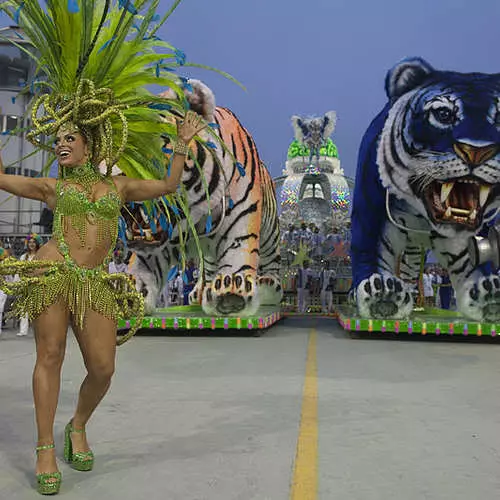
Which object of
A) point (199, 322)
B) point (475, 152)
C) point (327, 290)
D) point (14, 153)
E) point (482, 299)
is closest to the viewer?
point (475, 152)

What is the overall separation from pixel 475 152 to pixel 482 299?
171cm

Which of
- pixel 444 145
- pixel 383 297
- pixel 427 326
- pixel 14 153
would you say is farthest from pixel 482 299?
pixel 14 153

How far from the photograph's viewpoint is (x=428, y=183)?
23.2 ft

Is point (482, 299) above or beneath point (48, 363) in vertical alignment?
above

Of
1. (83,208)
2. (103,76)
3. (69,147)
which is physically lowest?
(83,208)

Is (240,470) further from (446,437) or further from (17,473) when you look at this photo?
(446,437)

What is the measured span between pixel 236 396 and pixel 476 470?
1.85 meters

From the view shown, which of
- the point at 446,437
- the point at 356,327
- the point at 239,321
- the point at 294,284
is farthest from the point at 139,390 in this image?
the point at 294,284

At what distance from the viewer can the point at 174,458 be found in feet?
9.21

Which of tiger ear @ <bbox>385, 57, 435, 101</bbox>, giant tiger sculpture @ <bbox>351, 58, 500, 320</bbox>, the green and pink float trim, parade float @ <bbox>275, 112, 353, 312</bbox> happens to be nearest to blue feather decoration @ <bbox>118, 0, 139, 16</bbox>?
giant tiger sculpture @ <bbox>351, 58, 500, 320</bbox>

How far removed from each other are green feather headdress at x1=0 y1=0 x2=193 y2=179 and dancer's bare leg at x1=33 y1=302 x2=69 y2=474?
0.72 meters

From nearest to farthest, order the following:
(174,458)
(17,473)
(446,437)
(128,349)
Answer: (17,473) < (174,458) < (446,437) < (128,349)

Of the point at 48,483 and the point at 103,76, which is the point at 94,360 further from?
the point at 103,76

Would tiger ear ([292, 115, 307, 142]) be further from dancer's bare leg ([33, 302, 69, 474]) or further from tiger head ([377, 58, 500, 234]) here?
dancer's bare leg ([33, 302, 69, 474])
